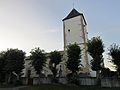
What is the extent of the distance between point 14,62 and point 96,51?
59.0 feet

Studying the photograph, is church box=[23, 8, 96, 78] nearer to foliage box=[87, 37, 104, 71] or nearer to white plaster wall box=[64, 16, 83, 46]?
white plaster wall box=[64, 16, 83, 46]

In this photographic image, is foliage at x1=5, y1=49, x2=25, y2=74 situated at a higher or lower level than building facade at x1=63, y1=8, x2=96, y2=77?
lower

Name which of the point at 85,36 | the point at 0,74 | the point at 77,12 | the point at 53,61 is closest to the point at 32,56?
the point at 53,61

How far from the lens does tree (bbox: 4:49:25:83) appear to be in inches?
1634

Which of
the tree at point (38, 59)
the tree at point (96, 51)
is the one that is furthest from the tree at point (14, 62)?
the tree at point (96, 51)

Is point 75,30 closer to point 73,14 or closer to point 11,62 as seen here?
point 73,14

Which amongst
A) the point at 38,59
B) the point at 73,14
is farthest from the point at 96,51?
the point at 73,14

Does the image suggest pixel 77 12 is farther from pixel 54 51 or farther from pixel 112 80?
pixel 112 80

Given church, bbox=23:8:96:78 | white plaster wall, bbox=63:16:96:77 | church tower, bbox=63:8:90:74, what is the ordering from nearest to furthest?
1. church, bbox=23:8:96:78
2. church tower, bbox=63:8:90:74
3. white plaster wall, bbox=63:16:96:77

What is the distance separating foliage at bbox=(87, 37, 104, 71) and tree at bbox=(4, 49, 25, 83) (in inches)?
638

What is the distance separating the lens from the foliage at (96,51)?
110ft

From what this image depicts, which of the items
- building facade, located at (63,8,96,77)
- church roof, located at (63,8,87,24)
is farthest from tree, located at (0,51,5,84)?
church roof, located at (63,8,87,24)

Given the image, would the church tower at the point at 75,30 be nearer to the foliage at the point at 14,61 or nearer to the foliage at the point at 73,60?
the foliage at the point at 73,60

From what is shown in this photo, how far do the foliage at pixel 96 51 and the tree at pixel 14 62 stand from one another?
638 inches
